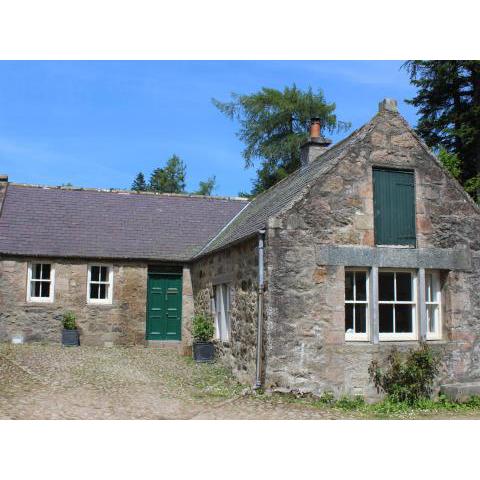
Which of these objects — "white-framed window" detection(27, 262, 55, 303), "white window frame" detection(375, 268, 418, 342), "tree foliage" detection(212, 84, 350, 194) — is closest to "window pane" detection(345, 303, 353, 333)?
"white window frame" detection(375, 268, 418, 342)

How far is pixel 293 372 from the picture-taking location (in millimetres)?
10602

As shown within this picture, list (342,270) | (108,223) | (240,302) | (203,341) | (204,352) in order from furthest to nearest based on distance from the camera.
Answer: (108,223), (203,341), (204,352), (240,302), (342,270)

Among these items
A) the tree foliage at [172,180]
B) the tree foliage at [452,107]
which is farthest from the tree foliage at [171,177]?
the tree foliage at [452,107]

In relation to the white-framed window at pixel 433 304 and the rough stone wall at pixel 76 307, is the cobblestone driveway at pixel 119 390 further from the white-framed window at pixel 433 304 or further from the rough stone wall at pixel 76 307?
the white-framed window at pixel 433 304

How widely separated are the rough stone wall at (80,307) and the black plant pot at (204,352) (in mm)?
3922

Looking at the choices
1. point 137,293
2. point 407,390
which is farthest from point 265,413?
point 137,293

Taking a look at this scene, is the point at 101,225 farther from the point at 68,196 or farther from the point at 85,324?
the point at 85,324

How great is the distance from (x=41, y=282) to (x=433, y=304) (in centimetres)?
1227

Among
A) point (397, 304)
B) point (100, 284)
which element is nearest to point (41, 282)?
point (100, 284)

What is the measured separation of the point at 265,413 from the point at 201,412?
1.07 m

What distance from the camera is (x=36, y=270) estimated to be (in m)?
18.4

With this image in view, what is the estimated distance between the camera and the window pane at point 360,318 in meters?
11.4

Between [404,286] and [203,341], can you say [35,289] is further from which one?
[404,286]

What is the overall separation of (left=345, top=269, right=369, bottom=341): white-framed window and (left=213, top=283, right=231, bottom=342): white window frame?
3.41m
